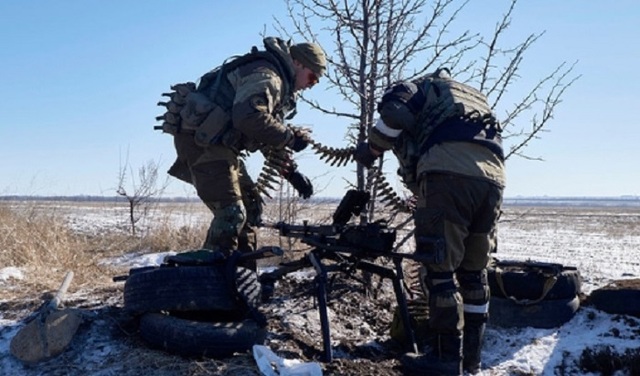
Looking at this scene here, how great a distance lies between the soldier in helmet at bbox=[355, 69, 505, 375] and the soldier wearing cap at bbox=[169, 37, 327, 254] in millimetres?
852

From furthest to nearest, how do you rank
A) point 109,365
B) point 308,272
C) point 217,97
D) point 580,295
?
point 308,272
point 580,295
point 217,97
point 109,365

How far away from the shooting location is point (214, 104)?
4703 millimetres

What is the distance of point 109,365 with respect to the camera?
3.53 metres

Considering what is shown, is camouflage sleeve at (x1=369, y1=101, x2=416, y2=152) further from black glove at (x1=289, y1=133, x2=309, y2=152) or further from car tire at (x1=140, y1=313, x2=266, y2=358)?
car tire at (x1=140, y1=313, x2=266, y2=358)

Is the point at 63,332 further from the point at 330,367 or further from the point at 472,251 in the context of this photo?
the point at 472,251

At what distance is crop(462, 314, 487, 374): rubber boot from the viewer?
4098 millimetres

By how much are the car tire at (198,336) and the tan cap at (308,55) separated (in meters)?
2.23

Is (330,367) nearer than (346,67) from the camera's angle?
Yes

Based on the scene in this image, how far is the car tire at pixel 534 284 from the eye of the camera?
16.6 ft

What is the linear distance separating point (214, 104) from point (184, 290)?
5.09ft

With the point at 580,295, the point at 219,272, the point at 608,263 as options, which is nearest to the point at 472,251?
the point at 219,272

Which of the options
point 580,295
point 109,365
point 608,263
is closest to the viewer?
point 109,365

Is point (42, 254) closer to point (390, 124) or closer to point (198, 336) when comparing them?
point (198, 336)

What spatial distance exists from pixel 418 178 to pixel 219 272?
1.44 metres
